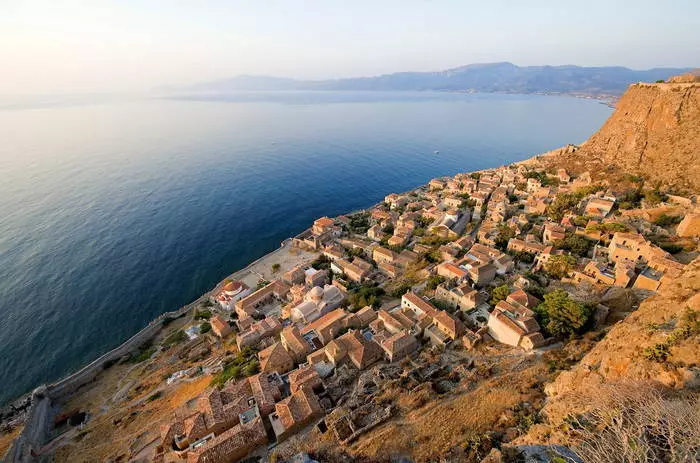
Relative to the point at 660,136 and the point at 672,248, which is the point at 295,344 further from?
the point at 660,136

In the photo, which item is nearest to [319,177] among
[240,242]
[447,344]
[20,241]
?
[240,242]

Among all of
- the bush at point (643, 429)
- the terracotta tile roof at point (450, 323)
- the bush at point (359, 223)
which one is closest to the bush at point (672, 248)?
the terracotta tile roof at point (450, 323)

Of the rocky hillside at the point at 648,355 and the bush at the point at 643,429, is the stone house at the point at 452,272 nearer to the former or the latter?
the rocky hillside at the point at 648,355

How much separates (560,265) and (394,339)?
21.7 metres

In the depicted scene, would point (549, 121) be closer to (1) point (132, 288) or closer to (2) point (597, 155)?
(2) point (597, 155)

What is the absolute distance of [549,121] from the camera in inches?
7707

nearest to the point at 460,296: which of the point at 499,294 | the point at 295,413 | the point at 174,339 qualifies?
the point at 499,294

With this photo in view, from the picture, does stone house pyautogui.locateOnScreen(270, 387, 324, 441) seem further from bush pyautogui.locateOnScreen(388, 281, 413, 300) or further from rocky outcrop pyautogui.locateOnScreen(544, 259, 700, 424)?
bush pyautogui.locateOnScreen(388, 281, 413, 300)

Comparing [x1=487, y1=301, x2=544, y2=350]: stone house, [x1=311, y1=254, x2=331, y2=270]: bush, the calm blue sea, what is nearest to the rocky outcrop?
[x1=487, y1=301, x2=544, y2=350]: stone house

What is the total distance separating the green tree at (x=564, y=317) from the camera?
2667cm

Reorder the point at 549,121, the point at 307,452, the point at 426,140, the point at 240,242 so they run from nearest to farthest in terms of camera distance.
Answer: the point at 307,452 → the point at 240,242 → the point at 426,140 → the point at 549,121

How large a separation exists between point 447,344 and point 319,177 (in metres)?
77.5

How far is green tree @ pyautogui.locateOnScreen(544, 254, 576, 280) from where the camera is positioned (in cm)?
3547

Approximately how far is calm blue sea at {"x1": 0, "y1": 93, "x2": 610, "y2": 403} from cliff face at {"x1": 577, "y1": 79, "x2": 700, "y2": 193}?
47.8 meters
